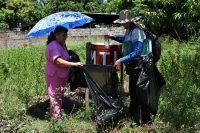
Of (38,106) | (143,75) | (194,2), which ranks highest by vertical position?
(194,2)

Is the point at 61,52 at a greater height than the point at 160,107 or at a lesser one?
greater

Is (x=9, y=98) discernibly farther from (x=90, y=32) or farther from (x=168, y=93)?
(x=90, y=32)

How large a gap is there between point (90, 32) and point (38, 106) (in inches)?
885

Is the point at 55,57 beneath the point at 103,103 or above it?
above

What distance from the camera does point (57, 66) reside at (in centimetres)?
615

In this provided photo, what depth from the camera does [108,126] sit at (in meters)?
5.68

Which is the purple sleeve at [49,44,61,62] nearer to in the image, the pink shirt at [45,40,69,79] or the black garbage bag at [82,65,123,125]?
the pink shirt at [45,40,69,79]

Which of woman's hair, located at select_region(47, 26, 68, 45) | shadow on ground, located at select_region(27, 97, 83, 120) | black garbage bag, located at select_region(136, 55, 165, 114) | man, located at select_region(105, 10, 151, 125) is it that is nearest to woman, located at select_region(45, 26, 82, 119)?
woman's hair, located at select_region(47, 26, 68, 45)

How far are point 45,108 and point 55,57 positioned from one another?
5.17ft

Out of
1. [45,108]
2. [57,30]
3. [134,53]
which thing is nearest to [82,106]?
[45,108]

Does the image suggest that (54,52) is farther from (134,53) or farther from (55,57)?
(134,53)

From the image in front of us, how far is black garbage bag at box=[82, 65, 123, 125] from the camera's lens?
18.5 feet

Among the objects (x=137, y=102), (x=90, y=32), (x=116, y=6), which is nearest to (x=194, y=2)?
(x=137, y=102)

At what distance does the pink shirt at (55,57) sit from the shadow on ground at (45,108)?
740mm
